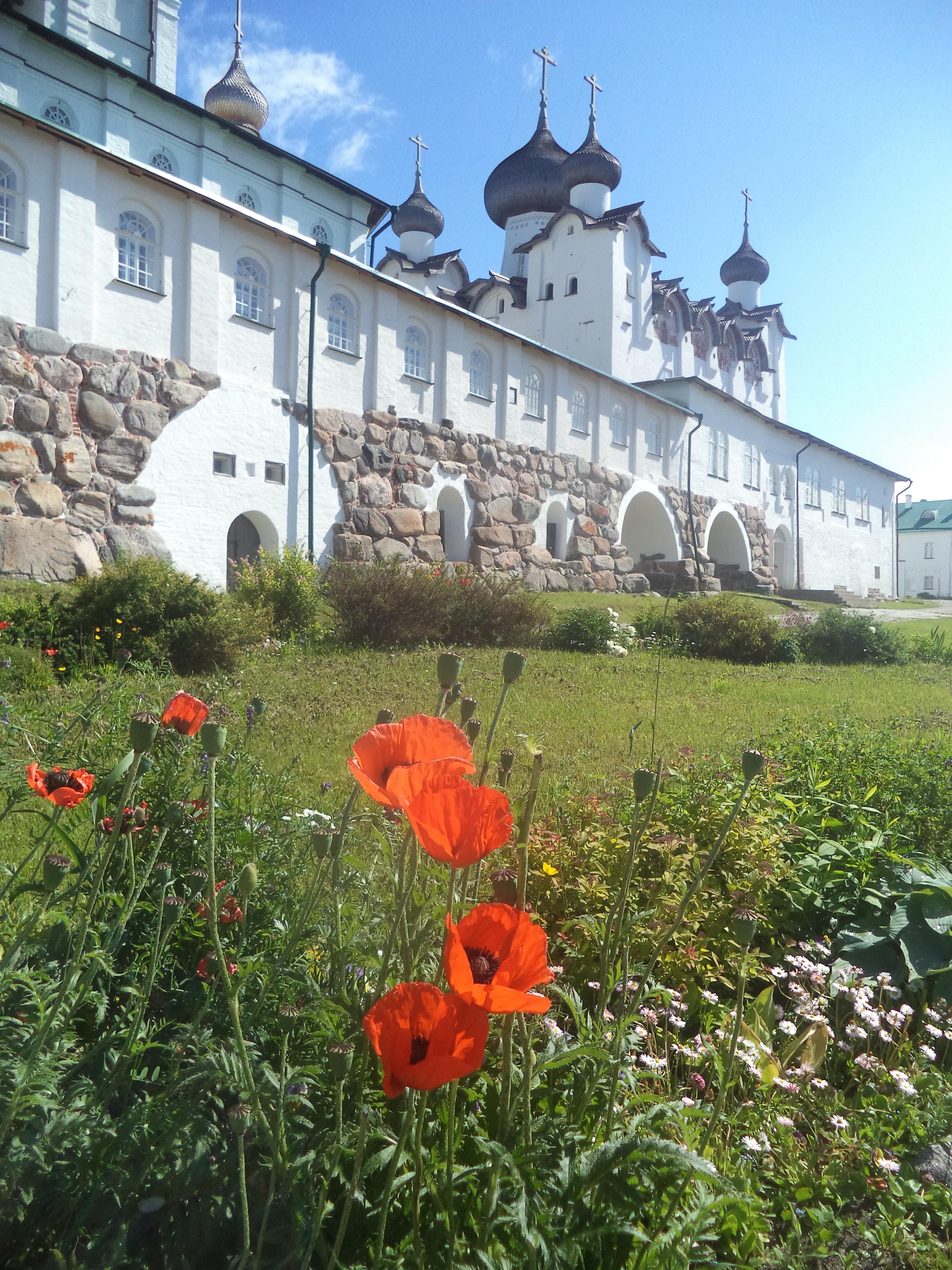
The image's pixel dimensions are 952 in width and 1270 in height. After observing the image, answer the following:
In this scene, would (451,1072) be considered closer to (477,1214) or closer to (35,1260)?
(477,1214)

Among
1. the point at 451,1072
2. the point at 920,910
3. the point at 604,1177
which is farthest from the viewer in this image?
the point at 920,910

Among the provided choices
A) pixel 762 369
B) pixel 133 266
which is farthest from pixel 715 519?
pixel 133 266

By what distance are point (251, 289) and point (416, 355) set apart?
3773 mm

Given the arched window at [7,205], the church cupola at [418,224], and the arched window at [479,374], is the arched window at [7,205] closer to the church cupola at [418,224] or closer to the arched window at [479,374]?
the arched window at [479,374]

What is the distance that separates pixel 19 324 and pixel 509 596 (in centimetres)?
712

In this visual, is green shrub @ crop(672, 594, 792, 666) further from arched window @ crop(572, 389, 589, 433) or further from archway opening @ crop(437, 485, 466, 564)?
arched window @ crop(572, 389, 589, 433)

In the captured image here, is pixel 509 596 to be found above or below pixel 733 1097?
above

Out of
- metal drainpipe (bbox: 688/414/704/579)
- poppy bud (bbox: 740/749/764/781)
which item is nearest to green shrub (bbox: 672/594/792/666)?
poppy bud (bbox: 740/749/764/781)

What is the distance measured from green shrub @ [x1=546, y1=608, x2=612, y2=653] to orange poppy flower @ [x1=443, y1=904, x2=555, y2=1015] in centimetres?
1070

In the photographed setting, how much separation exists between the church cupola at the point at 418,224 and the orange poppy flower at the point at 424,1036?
99.4ft

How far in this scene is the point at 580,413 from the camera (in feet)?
68.7

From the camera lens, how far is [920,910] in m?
2.75

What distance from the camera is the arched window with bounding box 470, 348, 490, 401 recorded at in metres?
17.8

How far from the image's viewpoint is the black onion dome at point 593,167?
25844 millimetres
